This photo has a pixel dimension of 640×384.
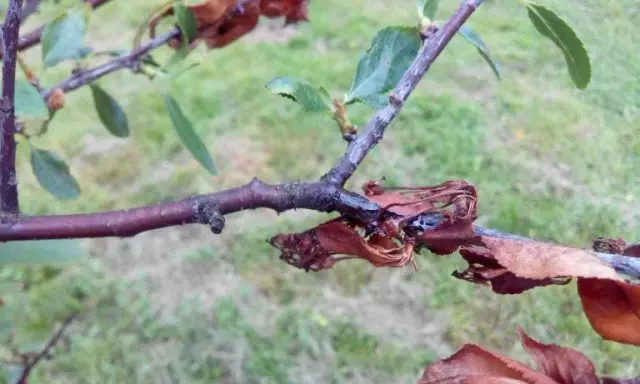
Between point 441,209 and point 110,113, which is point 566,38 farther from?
point 110,113

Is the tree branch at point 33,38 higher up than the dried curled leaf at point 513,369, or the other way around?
the dried curled leaf at point 513,369

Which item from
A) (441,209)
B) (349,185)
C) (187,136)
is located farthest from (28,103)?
(349,185)

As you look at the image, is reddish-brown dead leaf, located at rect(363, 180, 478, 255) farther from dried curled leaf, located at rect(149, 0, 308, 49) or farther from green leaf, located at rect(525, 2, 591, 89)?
dried curled leaf, located at rect(149, 0, 308, 49)

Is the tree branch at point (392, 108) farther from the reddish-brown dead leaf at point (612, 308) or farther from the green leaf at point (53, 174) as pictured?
the green leaf at point (53, 174)

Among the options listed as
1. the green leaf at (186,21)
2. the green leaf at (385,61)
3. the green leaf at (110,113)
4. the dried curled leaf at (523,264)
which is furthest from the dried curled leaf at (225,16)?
the dried curled leaf at (523,264)

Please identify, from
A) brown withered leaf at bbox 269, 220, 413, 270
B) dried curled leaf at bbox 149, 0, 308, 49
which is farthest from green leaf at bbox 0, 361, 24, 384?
brown withered leaf at bbox 269, 220, 413, 270

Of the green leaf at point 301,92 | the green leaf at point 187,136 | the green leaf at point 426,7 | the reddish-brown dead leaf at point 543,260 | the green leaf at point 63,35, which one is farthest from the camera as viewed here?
the green leaf at point 187,136
